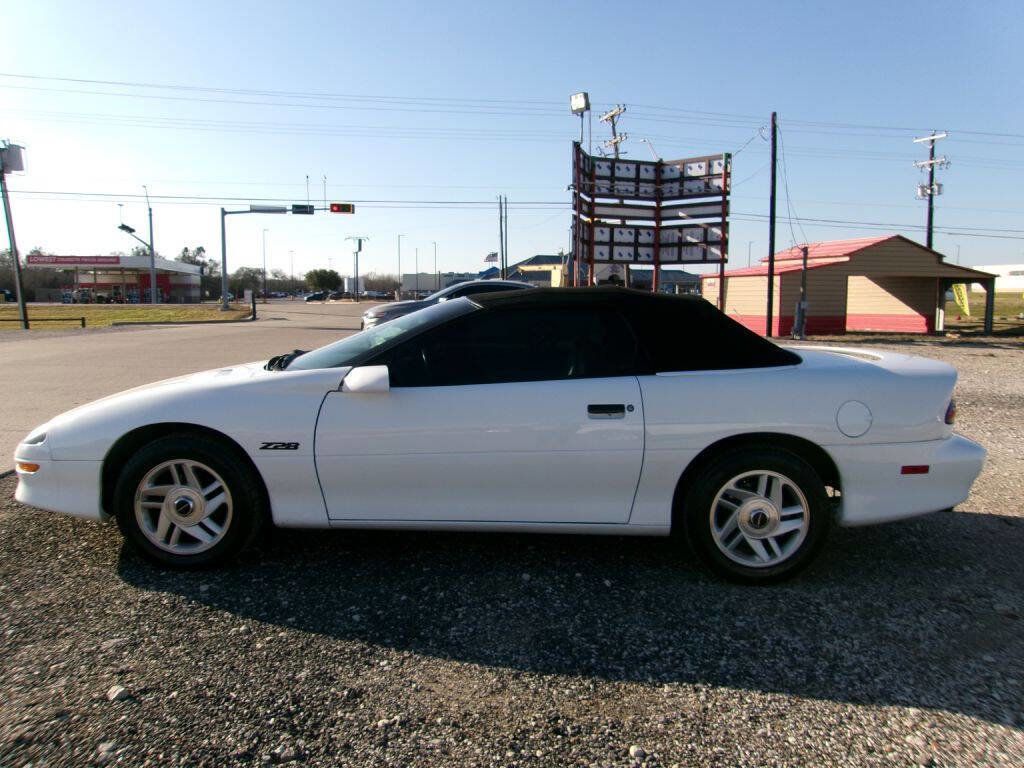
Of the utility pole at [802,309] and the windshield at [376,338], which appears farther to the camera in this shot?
the utility pole at [802,309]

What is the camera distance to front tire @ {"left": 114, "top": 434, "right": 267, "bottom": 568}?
3.41 m

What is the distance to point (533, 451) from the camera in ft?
10.9

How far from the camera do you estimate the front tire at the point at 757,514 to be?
3.32 meters

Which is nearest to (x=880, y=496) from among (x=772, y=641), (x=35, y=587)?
(x=772, y=641)

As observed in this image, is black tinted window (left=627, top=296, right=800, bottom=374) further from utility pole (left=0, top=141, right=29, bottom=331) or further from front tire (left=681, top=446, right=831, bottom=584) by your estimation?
utility pole (left=0, top=141, right=29, bottom=331)

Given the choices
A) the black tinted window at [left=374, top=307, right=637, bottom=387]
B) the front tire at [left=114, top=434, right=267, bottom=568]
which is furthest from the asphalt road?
the black tinted window at [left=374, top=307, right=637, bottom=387]

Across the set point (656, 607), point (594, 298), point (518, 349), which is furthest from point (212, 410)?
point (656, 607)

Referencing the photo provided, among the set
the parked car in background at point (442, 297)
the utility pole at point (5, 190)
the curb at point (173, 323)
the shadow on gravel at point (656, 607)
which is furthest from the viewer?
the curb at point (173, 323)

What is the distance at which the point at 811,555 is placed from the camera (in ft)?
11.1

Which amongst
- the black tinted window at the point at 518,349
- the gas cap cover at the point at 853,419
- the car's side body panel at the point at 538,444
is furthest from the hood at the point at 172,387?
the gas cap cover at the point at 853,419

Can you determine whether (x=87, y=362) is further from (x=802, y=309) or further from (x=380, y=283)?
(x=380, y=283)

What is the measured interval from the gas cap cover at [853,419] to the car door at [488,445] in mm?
986

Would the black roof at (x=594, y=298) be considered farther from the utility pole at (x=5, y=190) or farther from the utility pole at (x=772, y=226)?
the utility pole at (x=5, y=190)

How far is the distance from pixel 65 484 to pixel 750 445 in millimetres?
3430
